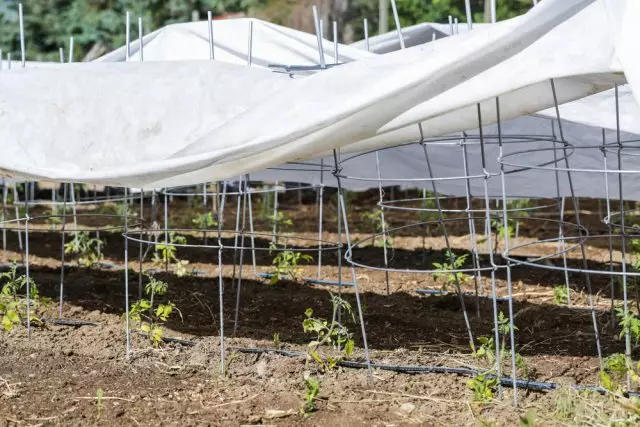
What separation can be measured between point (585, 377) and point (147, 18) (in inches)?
635

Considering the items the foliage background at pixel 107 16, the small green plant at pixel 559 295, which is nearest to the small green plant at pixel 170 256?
the small green plant at pixel 559 295

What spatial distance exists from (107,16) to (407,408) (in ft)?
53.8

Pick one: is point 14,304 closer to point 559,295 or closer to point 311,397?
point 311,397

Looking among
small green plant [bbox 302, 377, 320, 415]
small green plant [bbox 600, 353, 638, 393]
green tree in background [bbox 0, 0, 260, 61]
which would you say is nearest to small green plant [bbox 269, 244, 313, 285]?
small green plant [bbox 302, 377, 320, 415]

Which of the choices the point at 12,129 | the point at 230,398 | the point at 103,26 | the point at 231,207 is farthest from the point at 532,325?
the point at 103,26

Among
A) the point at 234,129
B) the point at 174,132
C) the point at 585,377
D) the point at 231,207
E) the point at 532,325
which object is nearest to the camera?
the point at 234,129

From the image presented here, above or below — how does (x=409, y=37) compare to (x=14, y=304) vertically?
above

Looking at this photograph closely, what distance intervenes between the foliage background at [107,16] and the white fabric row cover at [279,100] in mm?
12946

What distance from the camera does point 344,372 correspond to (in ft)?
14.2

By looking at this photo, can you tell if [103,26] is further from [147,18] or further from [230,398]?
[230,398]

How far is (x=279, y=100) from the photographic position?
359 centimetres

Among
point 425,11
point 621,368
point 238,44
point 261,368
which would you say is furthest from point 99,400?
point 425,11

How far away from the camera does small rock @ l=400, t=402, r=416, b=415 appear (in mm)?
3774

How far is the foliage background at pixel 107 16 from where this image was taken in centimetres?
1759
